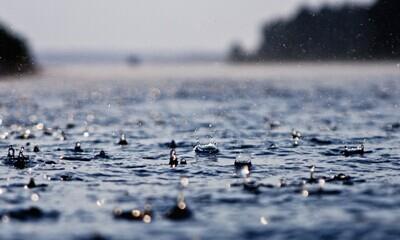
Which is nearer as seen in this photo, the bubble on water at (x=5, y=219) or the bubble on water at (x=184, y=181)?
the bubble on water at (x=5, y=219)

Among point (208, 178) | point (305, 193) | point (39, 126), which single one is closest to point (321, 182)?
point (305, 193)

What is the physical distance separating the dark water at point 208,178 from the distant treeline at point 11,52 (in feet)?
189

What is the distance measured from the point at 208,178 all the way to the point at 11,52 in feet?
265

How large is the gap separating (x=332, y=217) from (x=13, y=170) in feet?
30.4

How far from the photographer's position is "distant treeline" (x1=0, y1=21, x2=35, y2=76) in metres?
90.1

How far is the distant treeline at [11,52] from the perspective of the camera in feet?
295

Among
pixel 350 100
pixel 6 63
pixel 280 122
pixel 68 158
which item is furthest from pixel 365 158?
pixel 6 63

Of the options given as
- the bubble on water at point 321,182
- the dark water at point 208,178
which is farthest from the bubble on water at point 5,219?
the bubble on water at point 321,182

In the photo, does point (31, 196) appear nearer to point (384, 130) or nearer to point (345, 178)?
point (345, 178)

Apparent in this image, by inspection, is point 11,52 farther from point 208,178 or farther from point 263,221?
point 263,221

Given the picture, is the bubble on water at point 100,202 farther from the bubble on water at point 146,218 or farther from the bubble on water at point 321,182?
the bubble on water at point 321,182

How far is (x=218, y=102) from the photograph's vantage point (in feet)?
152

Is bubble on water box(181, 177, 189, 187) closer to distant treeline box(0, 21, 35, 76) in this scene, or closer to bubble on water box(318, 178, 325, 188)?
bubble on water box(318, 178, 325, 188)

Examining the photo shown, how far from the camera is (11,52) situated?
9331cm
